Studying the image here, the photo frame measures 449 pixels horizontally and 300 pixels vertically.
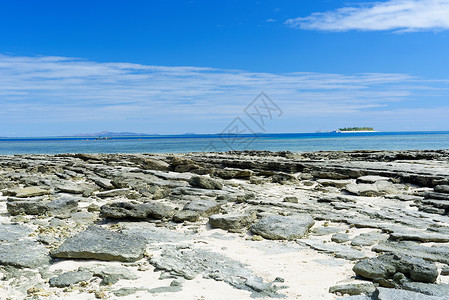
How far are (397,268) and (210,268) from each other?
92.9 inches

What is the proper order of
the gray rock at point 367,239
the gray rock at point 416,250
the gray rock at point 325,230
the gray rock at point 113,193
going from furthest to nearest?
the gray rock at point 113,193, the gray rock at point 325,230, the gray rock at point 367,239, the gray rock at point 416,250

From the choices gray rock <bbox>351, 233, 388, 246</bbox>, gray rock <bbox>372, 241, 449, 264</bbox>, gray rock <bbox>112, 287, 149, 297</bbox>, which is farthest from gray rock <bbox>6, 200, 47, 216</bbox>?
gray rock <bbox>372, 241, 449, 264</bbox>

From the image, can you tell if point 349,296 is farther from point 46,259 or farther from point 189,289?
point 46,259

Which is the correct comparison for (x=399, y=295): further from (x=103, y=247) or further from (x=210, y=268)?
(x=103, y=247)

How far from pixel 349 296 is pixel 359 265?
0.83 metres

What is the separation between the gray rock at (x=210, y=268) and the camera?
15.8ft

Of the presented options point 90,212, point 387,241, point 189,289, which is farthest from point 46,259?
point 387,241

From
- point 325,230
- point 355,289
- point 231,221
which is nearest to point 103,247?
point 231,221

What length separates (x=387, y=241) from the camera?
6867mm

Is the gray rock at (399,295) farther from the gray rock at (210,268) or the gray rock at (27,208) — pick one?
the gray rock at (27,208)

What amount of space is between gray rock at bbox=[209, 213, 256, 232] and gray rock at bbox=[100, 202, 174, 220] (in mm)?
1219

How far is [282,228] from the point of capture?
24.4ft

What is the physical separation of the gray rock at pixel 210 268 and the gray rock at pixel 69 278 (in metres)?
0.93

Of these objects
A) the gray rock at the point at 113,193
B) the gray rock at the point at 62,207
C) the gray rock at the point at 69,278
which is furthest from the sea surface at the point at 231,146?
the gray rock at the point at 69,278
